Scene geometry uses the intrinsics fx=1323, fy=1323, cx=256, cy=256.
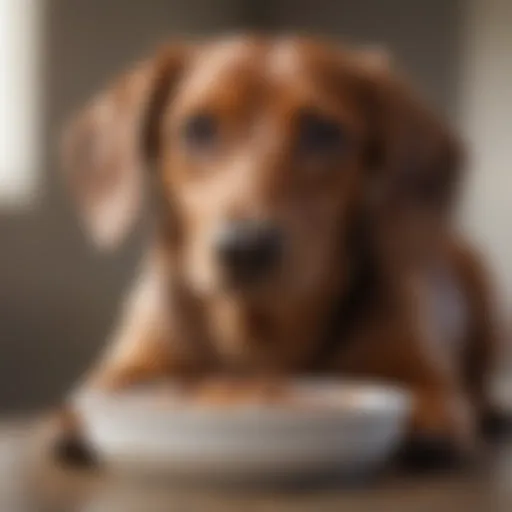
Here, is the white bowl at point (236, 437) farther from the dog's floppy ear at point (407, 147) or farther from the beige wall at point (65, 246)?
the beige wall at point (65, 246)

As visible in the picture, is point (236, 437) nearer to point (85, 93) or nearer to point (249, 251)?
point (249, 251)

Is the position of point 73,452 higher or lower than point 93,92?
lower

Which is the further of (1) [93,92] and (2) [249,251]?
(1) [93,92]

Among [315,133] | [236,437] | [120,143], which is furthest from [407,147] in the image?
[236,437]

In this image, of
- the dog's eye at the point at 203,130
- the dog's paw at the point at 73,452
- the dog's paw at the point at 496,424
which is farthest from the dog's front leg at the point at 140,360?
the dog's paw at the point at 496,424

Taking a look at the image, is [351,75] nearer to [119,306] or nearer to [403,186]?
[403,186]
